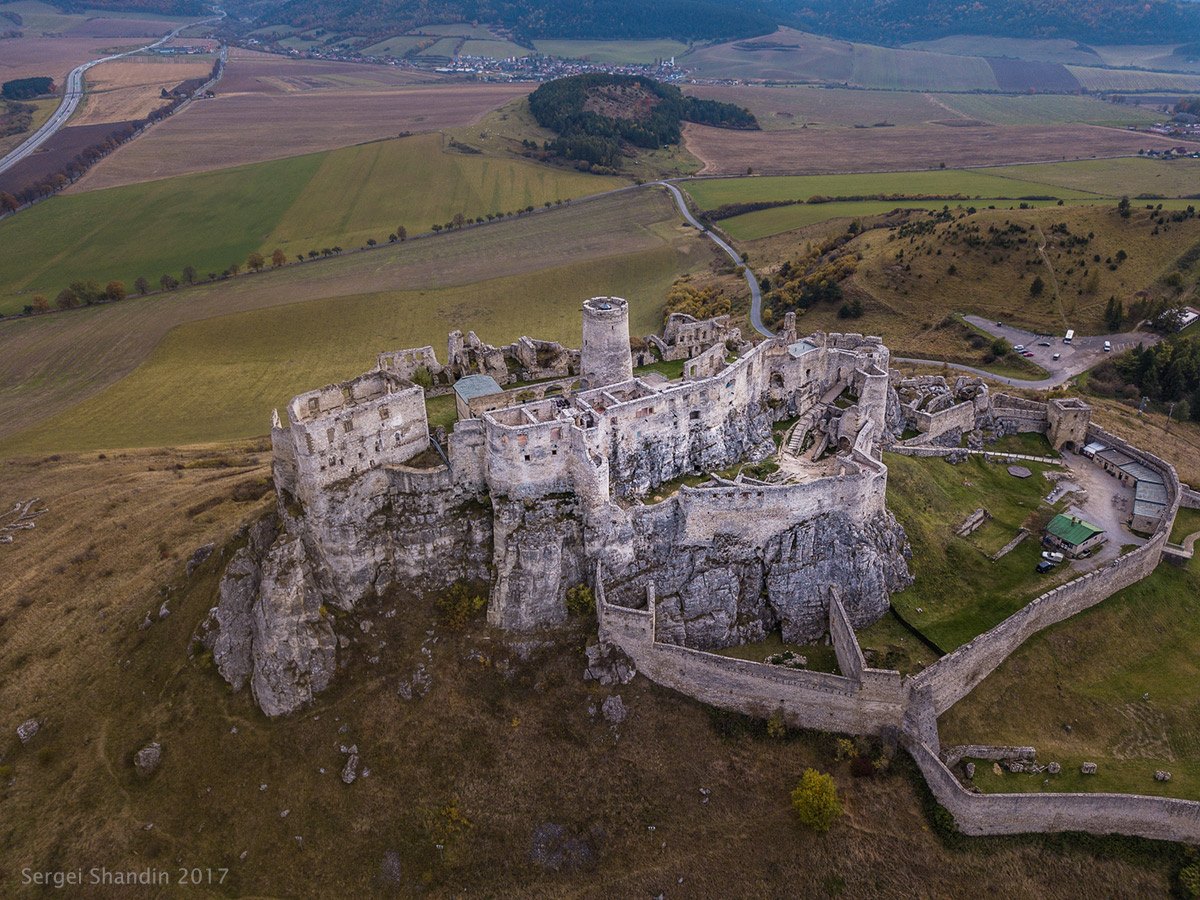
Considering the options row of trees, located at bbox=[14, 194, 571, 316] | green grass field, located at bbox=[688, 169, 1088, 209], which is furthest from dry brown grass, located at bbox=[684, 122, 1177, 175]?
row of trees, located at bbox=[14, 194, 571, 316]

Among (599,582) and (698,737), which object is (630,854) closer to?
(698,737)

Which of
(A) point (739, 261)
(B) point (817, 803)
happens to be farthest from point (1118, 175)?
(B) point (817, 803)

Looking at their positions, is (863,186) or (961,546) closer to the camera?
(961,546)

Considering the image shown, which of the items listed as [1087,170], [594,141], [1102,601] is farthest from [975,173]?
[1102,601]

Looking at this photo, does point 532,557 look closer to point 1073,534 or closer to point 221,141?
point 1073,534

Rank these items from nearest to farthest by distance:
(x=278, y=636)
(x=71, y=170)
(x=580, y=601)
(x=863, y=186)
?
(x=278, y=636)
(x=580, y=601)
(x=863, y=186)
(x=71, y=170)

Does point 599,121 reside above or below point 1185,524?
above
